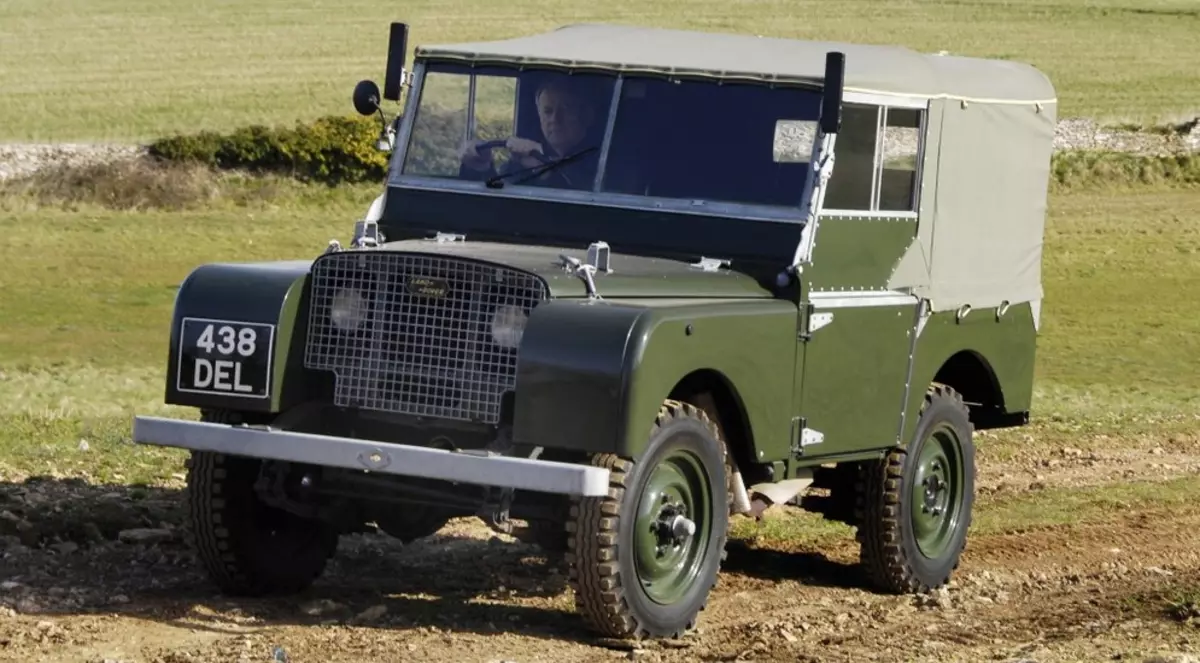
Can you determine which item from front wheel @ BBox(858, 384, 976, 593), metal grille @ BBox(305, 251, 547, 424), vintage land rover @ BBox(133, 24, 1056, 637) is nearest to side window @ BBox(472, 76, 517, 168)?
vintage land rover @ BBox(133, 24, 1056, 637)

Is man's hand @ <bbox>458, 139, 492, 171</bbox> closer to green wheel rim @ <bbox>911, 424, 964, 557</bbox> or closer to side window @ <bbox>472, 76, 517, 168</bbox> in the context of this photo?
side window @ <bbox>472, 76, 517, 168</bbox>

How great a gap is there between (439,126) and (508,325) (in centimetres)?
182

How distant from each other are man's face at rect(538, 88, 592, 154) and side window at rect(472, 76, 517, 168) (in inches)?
8.0

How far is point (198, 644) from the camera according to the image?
824cm

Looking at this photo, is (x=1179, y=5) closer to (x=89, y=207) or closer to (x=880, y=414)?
(x=89, y=207)

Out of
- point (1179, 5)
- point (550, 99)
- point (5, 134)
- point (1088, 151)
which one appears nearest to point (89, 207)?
point (5, 134)

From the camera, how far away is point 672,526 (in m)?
8.63

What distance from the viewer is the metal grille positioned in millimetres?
8516

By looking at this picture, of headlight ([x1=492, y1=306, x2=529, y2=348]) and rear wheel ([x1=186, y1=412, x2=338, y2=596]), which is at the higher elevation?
headlight ([x1=492, y1=306, x2=529, y2=348])

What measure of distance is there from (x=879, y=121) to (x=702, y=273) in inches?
51.7

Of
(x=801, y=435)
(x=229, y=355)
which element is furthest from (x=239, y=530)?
(x=801, y=435)

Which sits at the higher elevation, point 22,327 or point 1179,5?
point 1179,5

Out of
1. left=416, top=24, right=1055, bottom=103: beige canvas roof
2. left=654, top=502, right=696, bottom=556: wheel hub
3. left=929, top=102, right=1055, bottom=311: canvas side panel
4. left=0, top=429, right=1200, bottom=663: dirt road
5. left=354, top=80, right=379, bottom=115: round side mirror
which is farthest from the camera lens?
left=929, top=102, right=1055, bottom=311: canvas side panel

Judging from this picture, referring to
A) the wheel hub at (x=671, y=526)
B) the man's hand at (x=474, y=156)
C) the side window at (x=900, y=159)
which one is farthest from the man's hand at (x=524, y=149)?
the wheel hub at (x=671, y=526)
